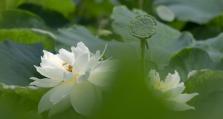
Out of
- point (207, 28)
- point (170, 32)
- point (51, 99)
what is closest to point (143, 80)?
point (51, 99)

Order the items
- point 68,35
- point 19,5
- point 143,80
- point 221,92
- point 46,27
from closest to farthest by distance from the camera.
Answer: point 143,80 → point 221,92 → point 68,35 → point 46,27 → point 19,5

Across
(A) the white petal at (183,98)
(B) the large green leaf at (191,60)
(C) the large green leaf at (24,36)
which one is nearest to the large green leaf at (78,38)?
(C) the large green leaf at (24,36)

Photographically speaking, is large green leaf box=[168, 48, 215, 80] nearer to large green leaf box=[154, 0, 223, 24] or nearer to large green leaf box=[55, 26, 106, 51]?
large green leaf box=[55, 26, 106, 51]

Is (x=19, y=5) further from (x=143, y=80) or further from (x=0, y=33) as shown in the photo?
(x=143, y=80)

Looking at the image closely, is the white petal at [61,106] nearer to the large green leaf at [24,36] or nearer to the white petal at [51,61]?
the white petal at [51,61]

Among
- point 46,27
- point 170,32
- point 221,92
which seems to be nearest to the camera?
point 221,92

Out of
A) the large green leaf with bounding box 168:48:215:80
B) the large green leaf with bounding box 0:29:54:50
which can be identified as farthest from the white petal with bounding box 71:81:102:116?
the large green leaf with bounding box 0:29:54:50

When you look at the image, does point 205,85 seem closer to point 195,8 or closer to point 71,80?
point 71,80
